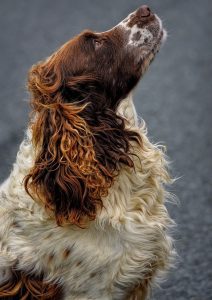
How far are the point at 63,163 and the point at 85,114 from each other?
1.14 feet

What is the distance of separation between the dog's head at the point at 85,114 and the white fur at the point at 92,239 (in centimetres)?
12

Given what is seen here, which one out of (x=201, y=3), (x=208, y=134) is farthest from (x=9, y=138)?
(x=201, y=3)

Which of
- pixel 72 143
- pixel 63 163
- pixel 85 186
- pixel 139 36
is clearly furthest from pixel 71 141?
pixel 139 36

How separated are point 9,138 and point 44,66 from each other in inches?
153

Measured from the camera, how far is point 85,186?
4.55 m

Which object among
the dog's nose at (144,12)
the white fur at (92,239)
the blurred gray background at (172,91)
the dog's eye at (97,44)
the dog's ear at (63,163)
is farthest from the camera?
the blurred gray background at (172,91)

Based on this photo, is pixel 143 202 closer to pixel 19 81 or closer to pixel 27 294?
pixel 27 294

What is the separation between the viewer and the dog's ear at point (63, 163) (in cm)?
452

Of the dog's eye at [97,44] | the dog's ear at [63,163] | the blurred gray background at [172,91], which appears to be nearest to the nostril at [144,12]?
the dog's eye at [97,44]

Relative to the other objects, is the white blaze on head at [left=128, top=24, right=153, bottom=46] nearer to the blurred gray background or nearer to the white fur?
the white fur

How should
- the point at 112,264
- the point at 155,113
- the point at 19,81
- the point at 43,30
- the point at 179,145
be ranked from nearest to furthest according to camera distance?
1. the point at 112,264
2. the point at 179,145
3. the point at 155,113
4. the point at 19,81
5. the point at 43,30

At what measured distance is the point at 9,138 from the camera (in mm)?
8617

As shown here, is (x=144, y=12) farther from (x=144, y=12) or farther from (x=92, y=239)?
(x=92, y=239)

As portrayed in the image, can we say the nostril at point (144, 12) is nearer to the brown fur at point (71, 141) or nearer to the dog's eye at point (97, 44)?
the dog's eye at point (97, 44)
